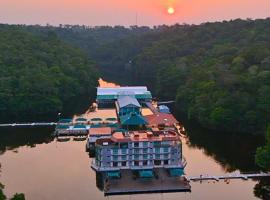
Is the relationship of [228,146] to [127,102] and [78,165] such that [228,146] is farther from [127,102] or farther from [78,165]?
[127,102]

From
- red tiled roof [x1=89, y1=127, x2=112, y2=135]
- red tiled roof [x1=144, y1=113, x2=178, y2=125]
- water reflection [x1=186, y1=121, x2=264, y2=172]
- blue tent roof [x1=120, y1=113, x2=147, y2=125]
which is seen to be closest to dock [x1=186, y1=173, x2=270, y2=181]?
water reflection [x1=186, y1=121, x2=264, y2=172]

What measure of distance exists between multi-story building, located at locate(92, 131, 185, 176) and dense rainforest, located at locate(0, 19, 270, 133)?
984cm

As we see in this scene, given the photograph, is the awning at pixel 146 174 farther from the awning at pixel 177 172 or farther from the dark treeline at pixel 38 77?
the dark treeline at pixel 38 77

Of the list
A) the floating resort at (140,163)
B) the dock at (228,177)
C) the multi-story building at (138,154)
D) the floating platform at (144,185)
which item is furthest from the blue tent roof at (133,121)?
the dock at (228,177)

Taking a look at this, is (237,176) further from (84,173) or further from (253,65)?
(253,65)

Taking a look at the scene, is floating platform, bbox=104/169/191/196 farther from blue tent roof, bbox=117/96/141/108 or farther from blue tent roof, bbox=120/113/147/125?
blue tent roof, bbox=117/96/141/108

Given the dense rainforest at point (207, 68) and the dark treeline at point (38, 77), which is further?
the dark treeline at point (38, 77)

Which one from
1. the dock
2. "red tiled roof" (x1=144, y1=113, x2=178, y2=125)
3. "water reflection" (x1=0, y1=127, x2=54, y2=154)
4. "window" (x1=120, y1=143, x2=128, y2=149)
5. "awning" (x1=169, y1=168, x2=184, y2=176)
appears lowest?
the dock

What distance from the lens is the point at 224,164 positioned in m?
24.5

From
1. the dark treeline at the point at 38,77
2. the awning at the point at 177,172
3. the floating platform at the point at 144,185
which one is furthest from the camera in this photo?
the dark treeline at the point at 38,77

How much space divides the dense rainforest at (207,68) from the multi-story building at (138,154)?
984 centimetres

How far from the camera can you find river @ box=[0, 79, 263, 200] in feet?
66.8

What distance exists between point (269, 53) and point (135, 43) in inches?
1551

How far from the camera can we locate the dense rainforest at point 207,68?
31.4 m
